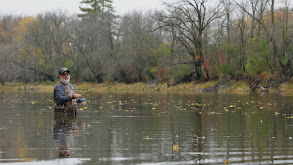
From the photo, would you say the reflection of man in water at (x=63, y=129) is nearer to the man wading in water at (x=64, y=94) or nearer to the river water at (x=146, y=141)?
the river water at (x=146, y=141)

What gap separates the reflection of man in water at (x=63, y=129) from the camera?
8.94 metres

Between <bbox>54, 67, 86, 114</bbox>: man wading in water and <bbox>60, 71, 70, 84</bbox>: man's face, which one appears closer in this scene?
<bbox>54, 67, 86, 114</bbox>: man wading in water

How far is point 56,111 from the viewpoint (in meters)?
14.3

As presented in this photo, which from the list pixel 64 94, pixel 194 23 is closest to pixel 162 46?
pixel 194 23

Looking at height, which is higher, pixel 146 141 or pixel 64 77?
pixel 64 77

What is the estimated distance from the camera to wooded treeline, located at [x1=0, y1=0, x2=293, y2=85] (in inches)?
1896

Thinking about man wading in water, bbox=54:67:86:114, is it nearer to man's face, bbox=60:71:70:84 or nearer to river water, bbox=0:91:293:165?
man's face, bbox=60:71:70:84

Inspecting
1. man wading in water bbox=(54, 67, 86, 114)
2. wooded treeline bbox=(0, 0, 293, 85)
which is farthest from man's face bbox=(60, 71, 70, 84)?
wooded treeline bbox=(0, 0, 293, 85)

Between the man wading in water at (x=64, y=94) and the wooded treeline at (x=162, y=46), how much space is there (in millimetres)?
28902

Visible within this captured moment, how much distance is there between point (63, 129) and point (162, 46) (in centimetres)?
5243

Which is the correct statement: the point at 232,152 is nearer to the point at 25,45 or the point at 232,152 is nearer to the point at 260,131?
the point at 260,131

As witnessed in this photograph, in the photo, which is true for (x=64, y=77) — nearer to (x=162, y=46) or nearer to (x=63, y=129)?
(x=63, y=129)

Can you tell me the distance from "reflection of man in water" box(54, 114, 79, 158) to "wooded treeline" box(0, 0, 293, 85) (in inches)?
1145

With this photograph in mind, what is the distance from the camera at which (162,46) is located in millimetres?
64188
